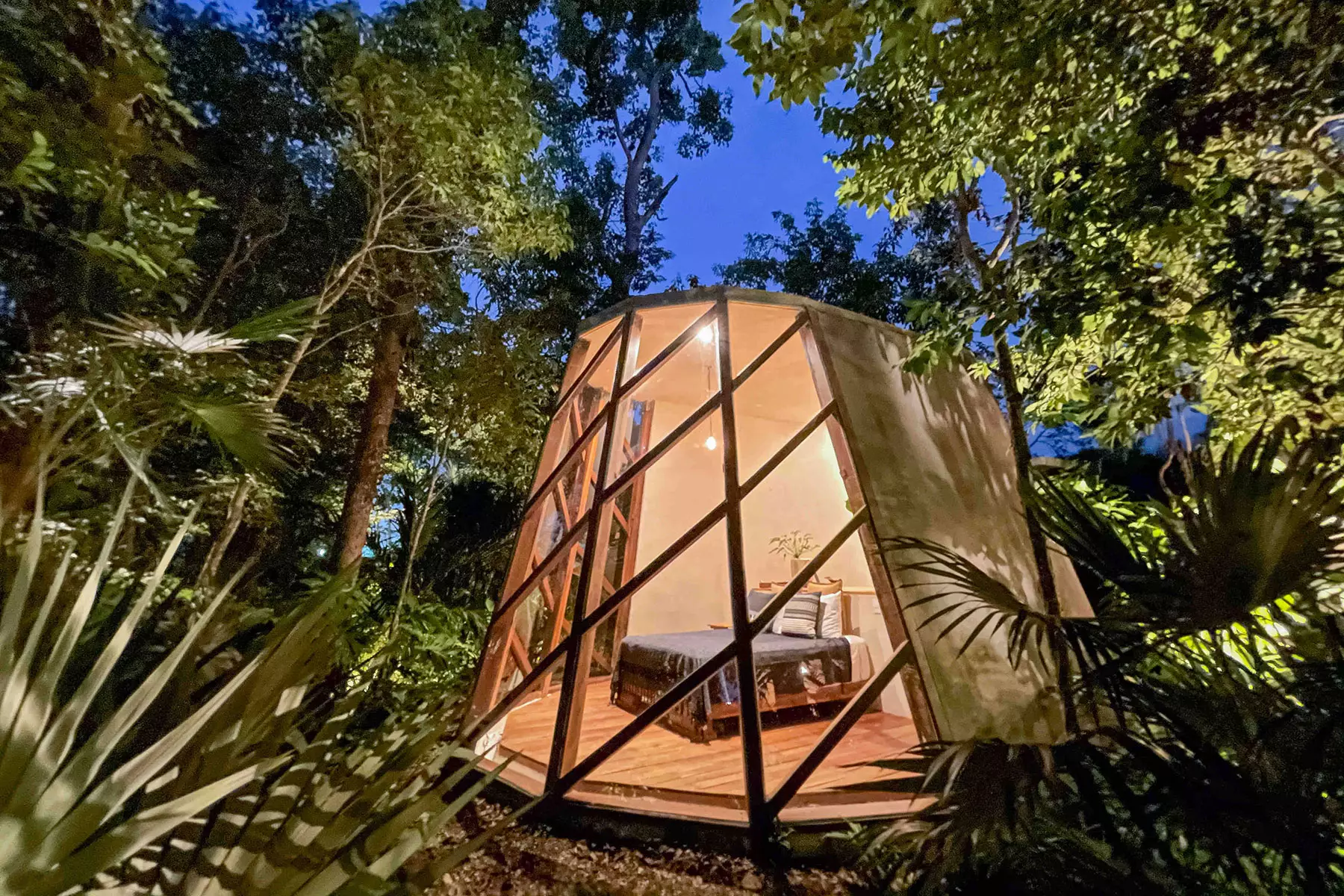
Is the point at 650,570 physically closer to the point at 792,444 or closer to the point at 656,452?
the point at 656,452

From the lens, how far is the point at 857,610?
5.61m

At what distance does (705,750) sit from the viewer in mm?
3992

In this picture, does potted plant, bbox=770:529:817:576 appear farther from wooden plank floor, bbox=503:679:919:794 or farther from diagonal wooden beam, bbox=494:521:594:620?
diagonal wooden beam, bbox=494:521:594:620

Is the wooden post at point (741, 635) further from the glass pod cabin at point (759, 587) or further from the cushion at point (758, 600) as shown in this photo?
the cushion at point (758, 600)

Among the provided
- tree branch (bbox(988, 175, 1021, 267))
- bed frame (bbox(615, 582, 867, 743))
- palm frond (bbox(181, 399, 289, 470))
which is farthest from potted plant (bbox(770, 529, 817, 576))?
palm frond (bbox(181, 399, 289, 470))

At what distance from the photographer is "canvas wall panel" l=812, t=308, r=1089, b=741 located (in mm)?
2953

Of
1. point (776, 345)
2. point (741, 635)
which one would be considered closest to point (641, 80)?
point (776, 345)

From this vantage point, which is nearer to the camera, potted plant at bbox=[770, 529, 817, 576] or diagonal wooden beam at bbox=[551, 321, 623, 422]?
A: diagonal wooden beam at bbox=[551, 321, 623, 422]

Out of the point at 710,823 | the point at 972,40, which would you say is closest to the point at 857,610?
the point at 710,823

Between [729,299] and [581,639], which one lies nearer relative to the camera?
[581,639]

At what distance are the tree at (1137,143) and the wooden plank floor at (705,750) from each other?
2.33 metres

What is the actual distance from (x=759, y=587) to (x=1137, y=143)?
4880 millimetres

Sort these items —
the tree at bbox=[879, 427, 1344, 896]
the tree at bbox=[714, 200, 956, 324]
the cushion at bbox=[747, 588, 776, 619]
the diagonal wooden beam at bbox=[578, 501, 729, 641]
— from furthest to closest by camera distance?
1. the tree at bbox=[714, 200, 956, 324]
2. the cushion at bbox=[747, 588, 776, 619]
3. the diagonal wooden beam at bbox=[578, 501, 729, 641]
4. the tree at bbox=[879, 427, 1344, 896]

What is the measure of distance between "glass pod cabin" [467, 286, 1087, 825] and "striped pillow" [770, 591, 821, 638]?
2 cm
